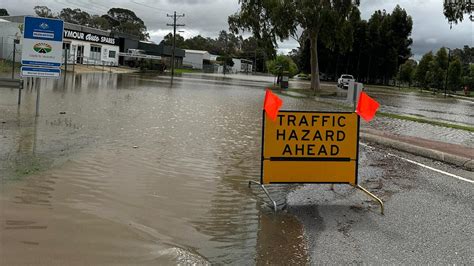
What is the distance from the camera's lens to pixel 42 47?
1291 cm

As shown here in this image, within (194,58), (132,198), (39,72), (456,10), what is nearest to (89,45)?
(456,10)

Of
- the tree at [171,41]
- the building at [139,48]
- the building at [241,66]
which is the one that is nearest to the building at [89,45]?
the building at [139,48]

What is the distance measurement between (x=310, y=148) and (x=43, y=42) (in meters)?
8.82

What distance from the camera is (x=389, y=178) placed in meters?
8.77

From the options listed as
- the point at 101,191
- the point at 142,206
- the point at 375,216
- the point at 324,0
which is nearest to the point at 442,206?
the point at 375,216

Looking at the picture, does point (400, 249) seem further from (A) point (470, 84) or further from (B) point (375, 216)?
(A) point (470, 84)

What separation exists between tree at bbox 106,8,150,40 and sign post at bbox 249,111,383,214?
13946 centimetres

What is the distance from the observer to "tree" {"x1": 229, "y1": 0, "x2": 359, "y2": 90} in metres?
38.9

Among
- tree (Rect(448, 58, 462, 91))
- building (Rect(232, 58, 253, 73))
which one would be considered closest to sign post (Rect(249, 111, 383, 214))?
tree (Rect(448, 58, 462, 91))

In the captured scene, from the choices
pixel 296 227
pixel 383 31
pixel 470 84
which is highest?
pixel 383 31

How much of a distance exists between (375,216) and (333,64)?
91.6 meters

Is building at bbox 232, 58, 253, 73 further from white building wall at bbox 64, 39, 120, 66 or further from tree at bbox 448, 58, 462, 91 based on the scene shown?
tree at bbox 448, 58, 462, 91

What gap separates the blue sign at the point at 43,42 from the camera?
12.7m

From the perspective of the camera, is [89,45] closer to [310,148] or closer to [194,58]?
[194,58]
